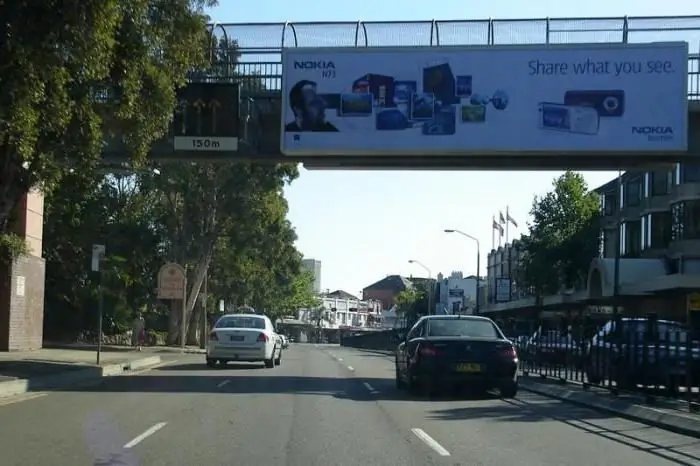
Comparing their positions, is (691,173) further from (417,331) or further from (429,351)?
(429,351)

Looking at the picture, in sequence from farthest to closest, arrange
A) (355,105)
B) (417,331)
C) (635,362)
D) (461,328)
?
(355,105)
(417,331)
(461,328)
(635,362)

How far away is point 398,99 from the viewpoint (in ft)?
80.2

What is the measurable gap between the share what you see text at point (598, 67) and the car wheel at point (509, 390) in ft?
31.8

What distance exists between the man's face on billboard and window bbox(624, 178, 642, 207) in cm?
4327

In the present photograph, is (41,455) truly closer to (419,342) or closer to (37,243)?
(419,342)

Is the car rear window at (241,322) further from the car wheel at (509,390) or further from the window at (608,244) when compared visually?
the window at (608,244)

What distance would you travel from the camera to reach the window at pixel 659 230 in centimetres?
5830

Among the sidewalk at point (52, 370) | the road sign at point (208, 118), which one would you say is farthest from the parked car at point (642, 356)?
the sidewalk at point (52, 370)

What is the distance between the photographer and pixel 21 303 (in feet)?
94.1

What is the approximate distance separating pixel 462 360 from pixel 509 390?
1.35 m

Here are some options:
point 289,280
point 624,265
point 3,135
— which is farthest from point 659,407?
point 289,280

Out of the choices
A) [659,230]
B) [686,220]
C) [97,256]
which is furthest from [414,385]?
[659,230]

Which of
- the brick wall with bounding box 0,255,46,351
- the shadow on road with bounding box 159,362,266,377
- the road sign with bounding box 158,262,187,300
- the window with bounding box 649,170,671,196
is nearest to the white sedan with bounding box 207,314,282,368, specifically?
the shadow on road with bounding box 159,362,266,377

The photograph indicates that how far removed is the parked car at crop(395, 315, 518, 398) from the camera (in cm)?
1708
